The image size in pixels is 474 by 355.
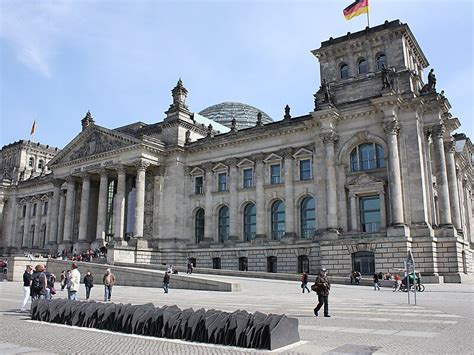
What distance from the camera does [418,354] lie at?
9.54m

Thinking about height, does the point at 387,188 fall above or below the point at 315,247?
above

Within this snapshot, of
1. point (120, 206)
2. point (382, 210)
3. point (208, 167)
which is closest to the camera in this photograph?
point (382, 210)

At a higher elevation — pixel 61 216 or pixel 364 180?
pixel 364 180

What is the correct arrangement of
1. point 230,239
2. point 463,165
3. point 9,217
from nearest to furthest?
point 230,239 → point 463,165 → point 9,217

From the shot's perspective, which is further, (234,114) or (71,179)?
(234,114)

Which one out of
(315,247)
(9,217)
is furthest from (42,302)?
(9,217)

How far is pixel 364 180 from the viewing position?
4362cm

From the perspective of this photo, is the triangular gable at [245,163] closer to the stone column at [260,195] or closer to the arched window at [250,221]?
the stone column at [260,195]

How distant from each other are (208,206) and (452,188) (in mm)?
26652

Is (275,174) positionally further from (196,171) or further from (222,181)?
(196,171)

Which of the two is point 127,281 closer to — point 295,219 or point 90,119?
point 295,219

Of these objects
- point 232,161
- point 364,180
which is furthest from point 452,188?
point 232,161

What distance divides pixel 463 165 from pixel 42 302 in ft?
183

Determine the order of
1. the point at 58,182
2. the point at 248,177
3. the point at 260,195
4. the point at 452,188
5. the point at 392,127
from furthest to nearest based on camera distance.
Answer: the point at 58,182, the point at 248,177, the point at 260,195, the point at 452,188, the point at 392,127
